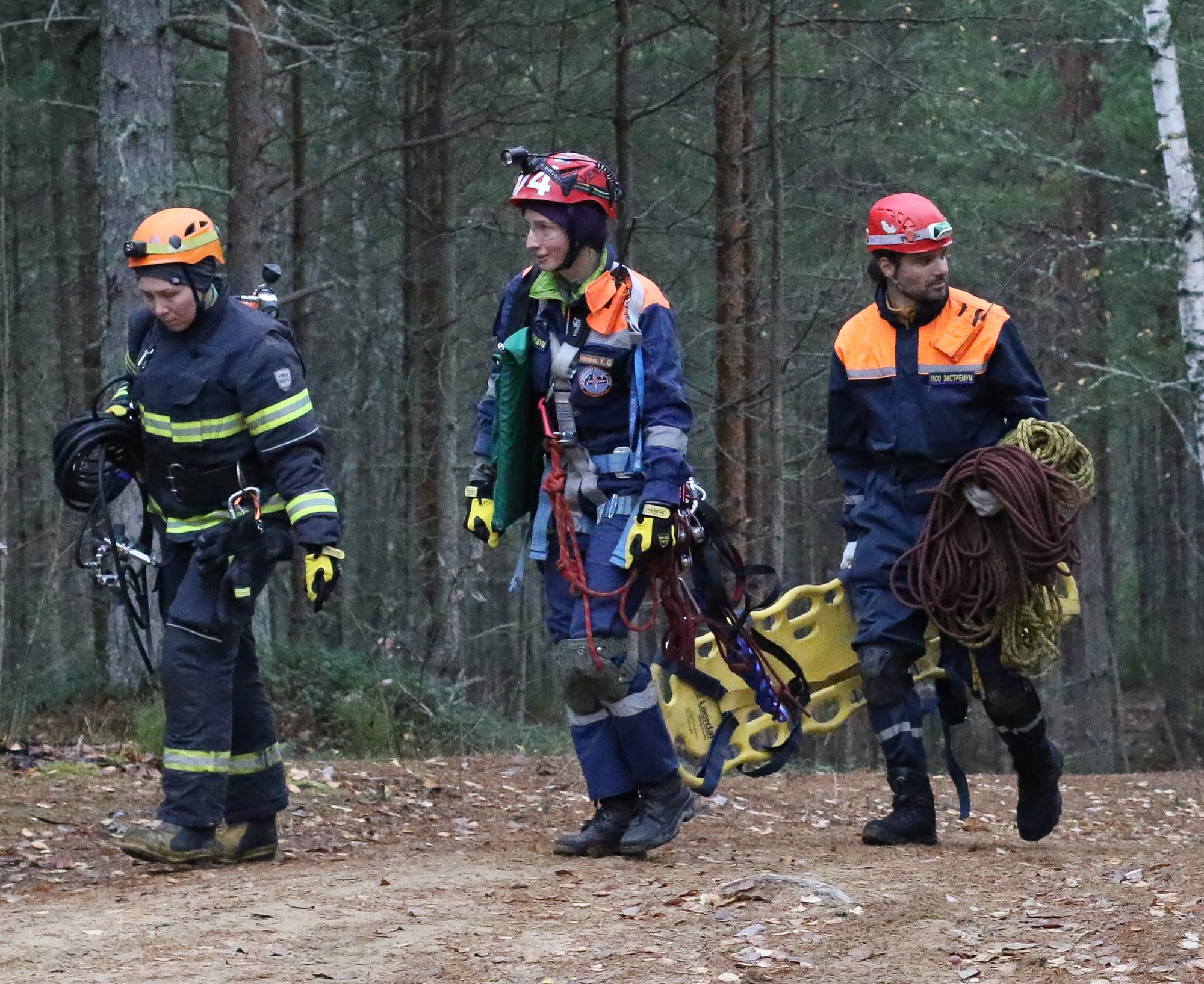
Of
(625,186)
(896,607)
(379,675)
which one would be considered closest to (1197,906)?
(896,607)

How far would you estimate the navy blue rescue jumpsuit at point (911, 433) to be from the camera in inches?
251

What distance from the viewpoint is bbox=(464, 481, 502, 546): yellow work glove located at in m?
6.22

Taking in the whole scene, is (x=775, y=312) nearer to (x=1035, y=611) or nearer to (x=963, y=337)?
(x=963, y=337)

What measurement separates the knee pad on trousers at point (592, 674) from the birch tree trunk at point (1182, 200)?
30.3ft

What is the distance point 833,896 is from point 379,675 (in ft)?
29.7

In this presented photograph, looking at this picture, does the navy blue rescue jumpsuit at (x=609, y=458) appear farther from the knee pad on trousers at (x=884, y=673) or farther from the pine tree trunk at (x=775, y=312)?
the pine tree trunk at (x=775, y=312)

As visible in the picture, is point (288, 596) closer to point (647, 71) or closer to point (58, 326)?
point (58, 326)

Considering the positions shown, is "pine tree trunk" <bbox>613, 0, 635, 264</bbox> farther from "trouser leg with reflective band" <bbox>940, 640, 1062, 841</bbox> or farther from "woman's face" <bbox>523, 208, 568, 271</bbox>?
"woman's face" <bbox>523, 208, 568, 271</bbox>

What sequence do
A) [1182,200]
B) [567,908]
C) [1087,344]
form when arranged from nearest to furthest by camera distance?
[567,908] < [1182,200] < [1087,344]

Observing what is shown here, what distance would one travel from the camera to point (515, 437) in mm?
6215

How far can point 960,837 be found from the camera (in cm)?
775

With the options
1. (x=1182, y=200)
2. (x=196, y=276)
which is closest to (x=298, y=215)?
(x=1182, y=200)

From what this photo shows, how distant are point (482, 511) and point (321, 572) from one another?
737mm

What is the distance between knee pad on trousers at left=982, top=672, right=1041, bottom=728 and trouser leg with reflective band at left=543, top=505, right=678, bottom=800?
127cm
